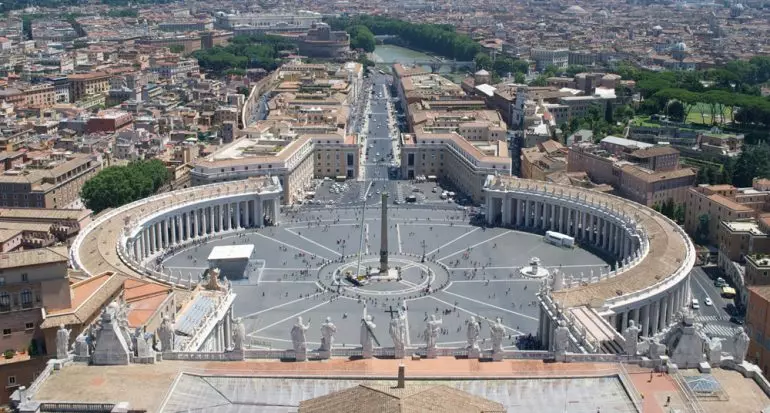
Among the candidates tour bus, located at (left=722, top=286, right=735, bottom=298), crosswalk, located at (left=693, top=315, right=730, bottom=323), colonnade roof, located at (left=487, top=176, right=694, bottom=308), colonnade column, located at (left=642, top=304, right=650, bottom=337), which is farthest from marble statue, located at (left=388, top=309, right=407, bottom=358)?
tour bus, located at (left=722, top=286, right=735, bottom=298)

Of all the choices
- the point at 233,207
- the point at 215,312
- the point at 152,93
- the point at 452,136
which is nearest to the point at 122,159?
the point at 233,207

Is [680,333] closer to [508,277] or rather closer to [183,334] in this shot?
[183,334]

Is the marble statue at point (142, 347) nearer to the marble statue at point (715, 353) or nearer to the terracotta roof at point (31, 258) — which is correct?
the terracotta roof at point (31, 258)

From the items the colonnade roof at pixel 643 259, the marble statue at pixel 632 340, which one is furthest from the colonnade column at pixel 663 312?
the marble statue at pixel 632 340

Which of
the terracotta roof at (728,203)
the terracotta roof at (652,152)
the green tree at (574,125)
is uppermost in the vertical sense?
the terracotta roof at (652,152)

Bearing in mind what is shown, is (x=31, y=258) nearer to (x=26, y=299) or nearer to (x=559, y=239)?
(x=26, y=299)

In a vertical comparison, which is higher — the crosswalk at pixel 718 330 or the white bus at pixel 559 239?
the white bus at pixel 559 239
